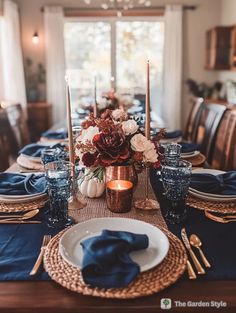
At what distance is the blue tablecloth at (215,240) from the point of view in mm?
771

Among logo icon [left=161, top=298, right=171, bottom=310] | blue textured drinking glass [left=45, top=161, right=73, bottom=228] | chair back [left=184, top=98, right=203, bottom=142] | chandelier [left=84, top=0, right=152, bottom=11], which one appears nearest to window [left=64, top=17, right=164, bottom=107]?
chandelier [left=84, top=0, right=152, bottom=11]

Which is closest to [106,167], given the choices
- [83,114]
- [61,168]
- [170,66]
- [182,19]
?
[61,168]

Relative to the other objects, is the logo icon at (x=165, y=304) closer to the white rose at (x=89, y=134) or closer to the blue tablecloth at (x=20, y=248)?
the blue tablecloth at (x=20, y=248)

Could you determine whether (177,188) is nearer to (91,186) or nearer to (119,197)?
(119,197)

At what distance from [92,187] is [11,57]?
3783mm

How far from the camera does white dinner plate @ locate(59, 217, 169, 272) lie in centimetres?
78

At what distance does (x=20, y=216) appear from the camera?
3.56ft

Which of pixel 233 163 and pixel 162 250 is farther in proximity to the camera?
pixel 233 163

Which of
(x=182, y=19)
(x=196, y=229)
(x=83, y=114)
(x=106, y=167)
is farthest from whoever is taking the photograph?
(x=182, y=19)

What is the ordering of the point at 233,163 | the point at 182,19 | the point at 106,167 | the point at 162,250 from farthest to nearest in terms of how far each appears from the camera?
the point at 182,19
the point at 233,163
the point at 106,167
the point at 162,250

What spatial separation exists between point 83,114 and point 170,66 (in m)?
2.33

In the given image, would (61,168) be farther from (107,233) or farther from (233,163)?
(233,163)

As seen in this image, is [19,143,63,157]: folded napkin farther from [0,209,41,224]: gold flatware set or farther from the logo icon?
the logo icon

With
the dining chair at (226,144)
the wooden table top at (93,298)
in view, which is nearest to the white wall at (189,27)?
the dining chair at (226,144)
